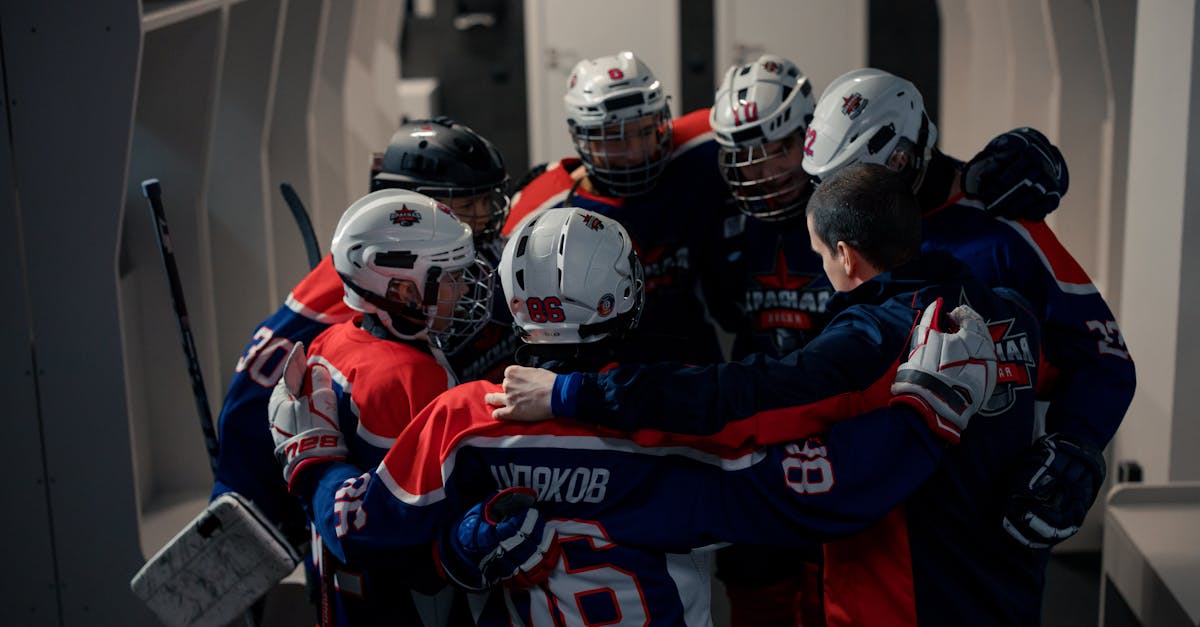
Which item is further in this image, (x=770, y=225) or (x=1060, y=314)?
(x=770, y=225)

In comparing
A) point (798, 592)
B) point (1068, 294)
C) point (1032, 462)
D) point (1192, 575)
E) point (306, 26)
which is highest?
point (306, 26)

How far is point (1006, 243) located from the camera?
221cm

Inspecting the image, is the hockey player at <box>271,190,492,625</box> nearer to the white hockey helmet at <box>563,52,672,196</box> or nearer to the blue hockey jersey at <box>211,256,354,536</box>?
the blue hockey jersey at <box>211,256,354,536</box>

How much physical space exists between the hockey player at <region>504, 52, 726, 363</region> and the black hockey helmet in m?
0.20

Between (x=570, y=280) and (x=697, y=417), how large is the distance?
0.93 ft

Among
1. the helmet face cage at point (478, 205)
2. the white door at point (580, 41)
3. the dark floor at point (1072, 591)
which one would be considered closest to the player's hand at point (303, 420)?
the helmet face cage at point (478, 205)

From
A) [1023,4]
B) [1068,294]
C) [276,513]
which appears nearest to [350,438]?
[276,513]

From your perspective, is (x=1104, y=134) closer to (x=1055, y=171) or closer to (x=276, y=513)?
(x=1055, y=171)

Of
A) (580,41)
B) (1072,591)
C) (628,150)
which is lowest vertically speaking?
(1072,591)

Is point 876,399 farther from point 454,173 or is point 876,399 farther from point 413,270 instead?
point 454,173

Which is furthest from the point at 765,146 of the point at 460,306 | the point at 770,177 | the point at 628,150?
the point at 460,306

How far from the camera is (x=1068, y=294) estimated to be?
218cm

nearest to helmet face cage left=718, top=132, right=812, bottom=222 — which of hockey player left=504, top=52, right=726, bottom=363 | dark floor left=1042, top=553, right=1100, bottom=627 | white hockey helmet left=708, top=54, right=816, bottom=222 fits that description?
white hockey helmet left=708, top=54, right=816, bottom=222

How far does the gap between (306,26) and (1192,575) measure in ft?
10.8
